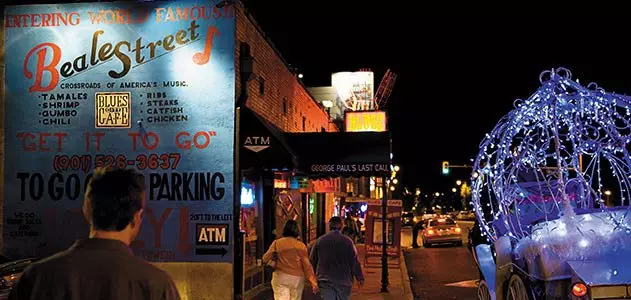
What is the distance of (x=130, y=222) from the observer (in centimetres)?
286

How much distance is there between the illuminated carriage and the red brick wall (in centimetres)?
525

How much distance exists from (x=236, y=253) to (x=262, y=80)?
4280 mm

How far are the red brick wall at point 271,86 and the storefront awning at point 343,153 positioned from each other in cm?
127

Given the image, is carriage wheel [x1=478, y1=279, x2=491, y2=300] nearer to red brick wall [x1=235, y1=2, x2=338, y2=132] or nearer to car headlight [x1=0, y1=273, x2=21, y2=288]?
red brick wall [x1=235, y1=2, x2=338, y2=132]

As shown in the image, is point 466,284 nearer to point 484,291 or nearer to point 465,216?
point 484,291

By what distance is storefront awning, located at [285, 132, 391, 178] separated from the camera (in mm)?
13477

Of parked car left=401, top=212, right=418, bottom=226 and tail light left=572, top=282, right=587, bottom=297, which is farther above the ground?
tail light left=572, top=282, right=587, bottom=297

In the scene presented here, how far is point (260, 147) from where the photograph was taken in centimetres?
1238

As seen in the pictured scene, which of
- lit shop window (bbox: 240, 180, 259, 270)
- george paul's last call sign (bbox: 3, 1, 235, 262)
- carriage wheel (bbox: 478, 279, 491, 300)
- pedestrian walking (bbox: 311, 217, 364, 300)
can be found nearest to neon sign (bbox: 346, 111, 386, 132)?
lit shop window (bbox: 240, 180, 259, 270)

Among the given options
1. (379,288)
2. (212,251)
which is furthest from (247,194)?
(379,288)

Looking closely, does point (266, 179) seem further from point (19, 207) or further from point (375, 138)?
point (19, 207)

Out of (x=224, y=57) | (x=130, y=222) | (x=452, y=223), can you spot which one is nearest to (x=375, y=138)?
(x=224, y=57)

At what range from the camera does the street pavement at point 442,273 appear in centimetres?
1589

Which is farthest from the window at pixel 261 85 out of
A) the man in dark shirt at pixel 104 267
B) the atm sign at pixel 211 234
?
the man in dark shirt at pixel 104 267
